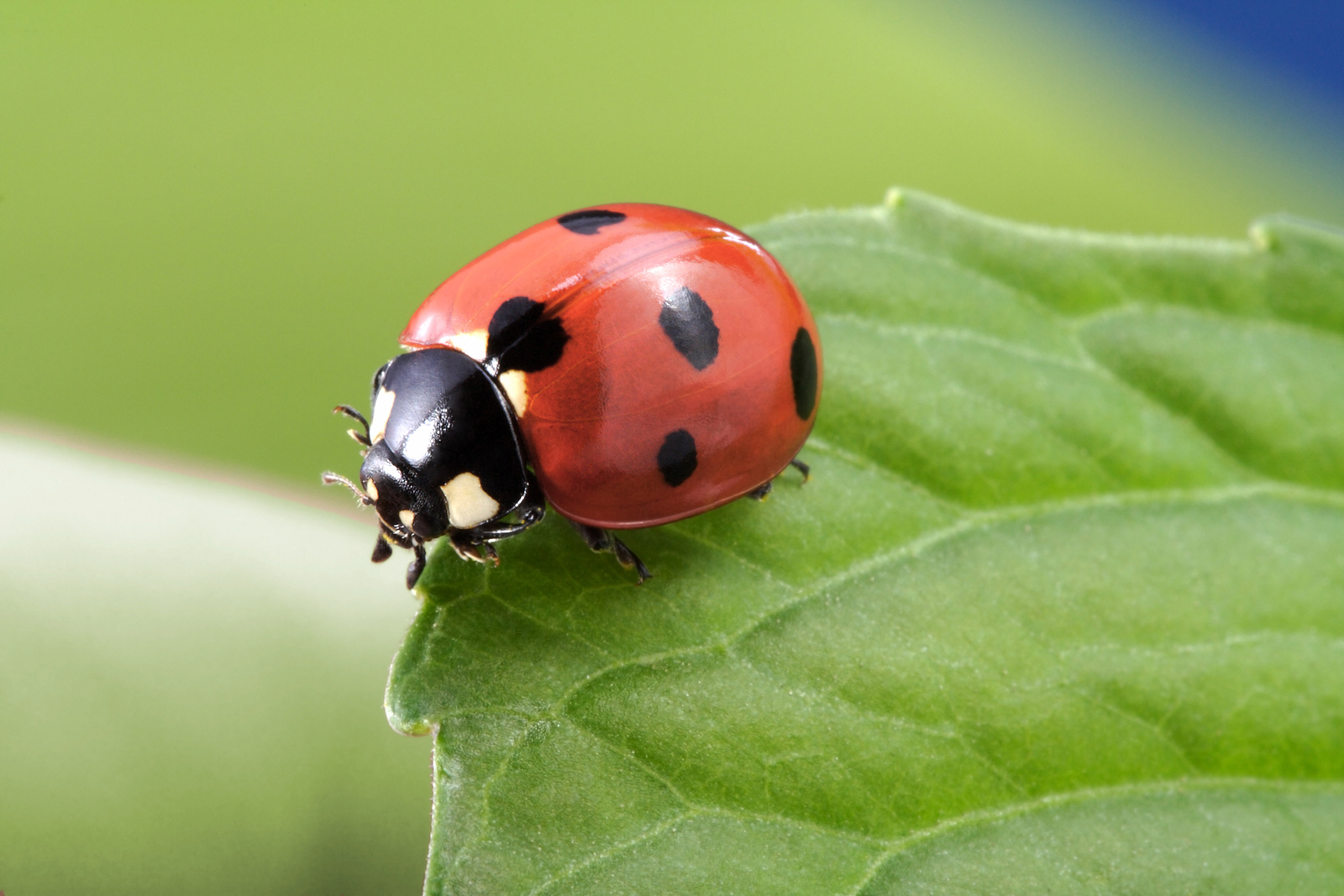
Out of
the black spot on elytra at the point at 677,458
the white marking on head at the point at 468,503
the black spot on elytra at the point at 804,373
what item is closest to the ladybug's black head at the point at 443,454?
the white marking on head at the point at 468,503

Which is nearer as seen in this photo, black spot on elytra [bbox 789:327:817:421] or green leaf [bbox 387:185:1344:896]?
green leaf [bbox 387:185:1344:896]

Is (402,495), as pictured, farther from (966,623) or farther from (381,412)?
(966,623)

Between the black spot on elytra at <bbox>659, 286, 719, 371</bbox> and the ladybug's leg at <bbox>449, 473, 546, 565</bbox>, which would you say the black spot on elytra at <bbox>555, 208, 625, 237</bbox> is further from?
the ladybug's leg at <bbox>449, 473, 546, 565</bbox>

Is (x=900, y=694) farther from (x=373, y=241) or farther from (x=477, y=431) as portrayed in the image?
(x=373, y=241)

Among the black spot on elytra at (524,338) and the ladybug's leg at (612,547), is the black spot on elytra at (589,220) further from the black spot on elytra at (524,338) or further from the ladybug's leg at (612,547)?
the ladybug's leg at (612,547)

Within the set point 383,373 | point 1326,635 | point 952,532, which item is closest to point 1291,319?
point 1326,635

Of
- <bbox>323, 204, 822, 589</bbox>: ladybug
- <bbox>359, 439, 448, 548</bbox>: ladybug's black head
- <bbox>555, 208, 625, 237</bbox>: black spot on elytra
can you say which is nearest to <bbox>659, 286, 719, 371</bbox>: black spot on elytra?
<bbox>323, 204, 822, 589</bbox>: ladybug

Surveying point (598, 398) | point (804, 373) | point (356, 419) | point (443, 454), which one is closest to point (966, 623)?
point (804, 373)
